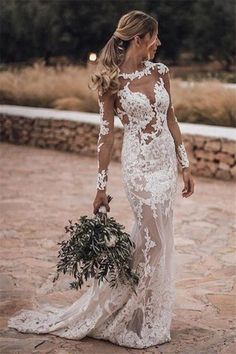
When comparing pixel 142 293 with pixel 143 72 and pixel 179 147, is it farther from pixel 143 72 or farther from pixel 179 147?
pixel 143 72

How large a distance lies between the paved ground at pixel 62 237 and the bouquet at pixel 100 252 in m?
0.44

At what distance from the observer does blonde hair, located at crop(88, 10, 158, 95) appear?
3795 mm

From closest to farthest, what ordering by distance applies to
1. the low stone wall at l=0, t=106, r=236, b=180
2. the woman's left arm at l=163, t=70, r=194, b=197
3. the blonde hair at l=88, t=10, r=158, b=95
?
1. the blonde hair at l=88, t=10, r=158, b=95
2. the woman's left arm at l=163, t=70, r=194, b=197
3. the low stone wall at l=0, t=106, r=236, b=180

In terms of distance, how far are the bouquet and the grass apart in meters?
Answer: 6.73

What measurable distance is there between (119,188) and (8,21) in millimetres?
13512

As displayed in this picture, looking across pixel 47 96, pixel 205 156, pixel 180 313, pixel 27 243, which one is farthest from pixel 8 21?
pixel 180 313

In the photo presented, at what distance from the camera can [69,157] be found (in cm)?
1118

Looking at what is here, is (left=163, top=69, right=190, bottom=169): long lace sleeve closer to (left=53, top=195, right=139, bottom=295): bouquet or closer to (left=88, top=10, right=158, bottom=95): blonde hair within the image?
(left=88, top=10, right=158, bottom=95): blonde hair

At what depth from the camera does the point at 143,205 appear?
391cm

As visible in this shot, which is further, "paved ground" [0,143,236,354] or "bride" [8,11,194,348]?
"paved ground" [0,143,236,354]

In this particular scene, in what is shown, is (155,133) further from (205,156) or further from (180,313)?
(205,156)

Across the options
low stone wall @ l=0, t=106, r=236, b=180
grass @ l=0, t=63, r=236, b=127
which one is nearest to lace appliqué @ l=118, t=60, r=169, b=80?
low stone wall @ l=0, t=106, r=236, b=180

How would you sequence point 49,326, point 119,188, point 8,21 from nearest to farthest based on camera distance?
point 49,326
point 119,188
point 8,21

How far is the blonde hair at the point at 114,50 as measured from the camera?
12.5 ft
